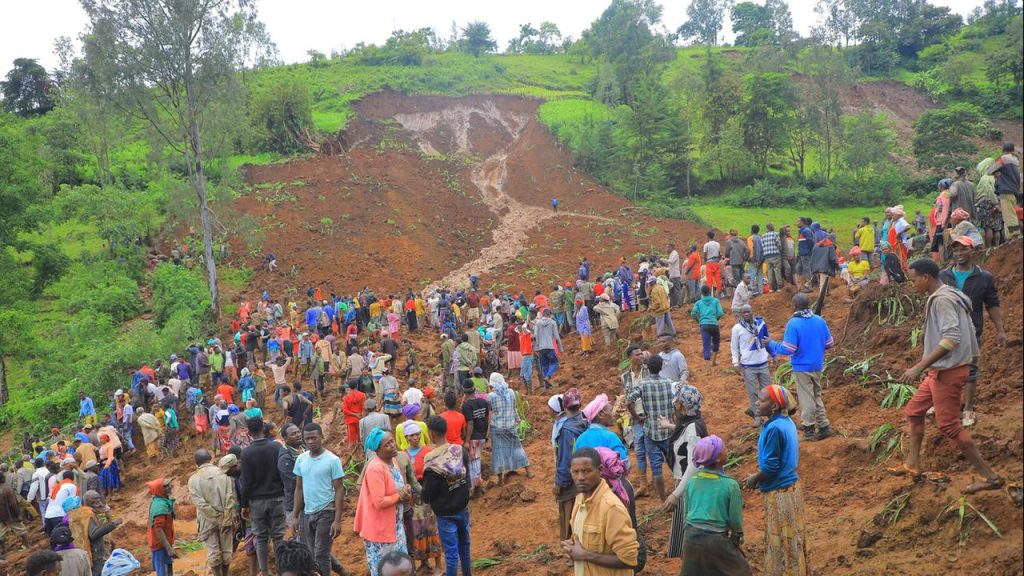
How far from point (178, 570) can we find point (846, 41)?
78840 millimetres

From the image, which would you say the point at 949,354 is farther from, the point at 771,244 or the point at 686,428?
the point at 771,244

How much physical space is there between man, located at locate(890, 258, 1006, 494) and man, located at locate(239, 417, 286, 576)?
18.2 ft

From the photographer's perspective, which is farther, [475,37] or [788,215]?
[475,37]

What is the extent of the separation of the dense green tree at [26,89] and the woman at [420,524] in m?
55.4

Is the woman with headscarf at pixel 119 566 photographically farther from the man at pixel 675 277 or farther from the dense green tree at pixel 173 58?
the dense green tree at pixel 173 58

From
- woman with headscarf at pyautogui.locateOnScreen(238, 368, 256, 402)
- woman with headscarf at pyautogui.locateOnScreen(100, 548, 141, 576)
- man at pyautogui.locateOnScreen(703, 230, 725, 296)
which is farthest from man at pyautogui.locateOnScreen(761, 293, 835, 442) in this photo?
woman with headscarf at pyautogui.locateOnScreen(238, 368, 256, 402)

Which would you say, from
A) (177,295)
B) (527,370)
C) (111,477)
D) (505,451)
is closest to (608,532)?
(505,451)

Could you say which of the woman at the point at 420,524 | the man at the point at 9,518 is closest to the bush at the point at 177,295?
the man at the point at 9,518

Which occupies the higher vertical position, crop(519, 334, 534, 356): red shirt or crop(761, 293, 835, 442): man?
crop(761, 293, 835, 442): man

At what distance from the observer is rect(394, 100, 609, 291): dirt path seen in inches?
1284

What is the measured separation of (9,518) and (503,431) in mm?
9076

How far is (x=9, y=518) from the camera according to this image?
1191 cm

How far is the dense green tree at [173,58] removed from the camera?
23.8 meters

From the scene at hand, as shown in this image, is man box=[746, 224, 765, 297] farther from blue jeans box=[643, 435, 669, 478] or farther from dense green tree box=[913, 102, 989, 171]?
dense green tree box=[913, 102, 989, 171]
